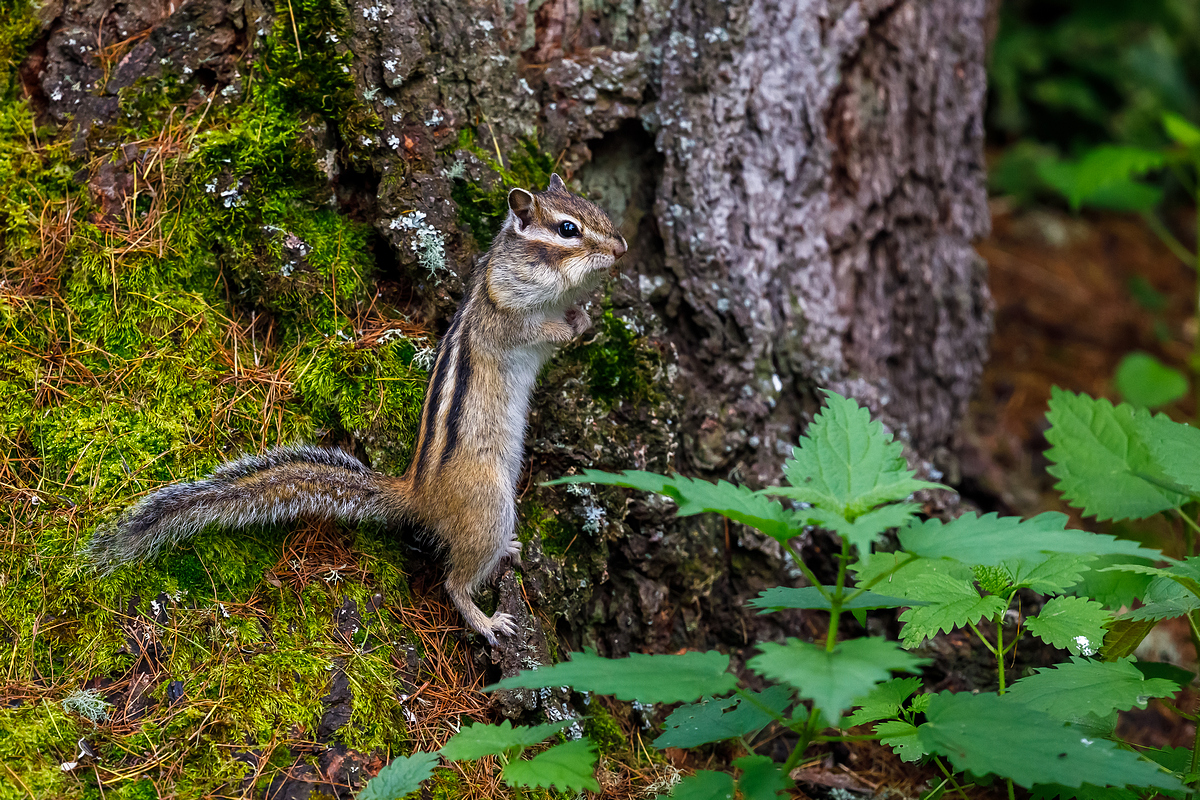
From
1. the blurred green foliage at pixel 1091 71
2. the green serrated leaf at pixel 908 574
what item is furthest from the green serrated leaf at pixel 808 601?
the blurred green foliage at pixel 1091 71

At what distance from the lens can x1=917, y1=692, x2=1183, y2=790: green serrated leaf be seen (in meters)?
1.99

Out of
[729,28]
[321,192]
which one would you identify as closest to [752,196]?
[729,28]

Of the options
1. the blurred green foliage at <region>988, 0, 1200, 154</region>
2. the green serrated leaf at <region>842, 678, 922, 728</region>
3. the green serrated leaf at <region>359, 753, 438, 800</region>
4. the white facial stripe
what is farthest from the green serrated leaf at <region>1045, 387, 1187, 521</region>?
the blurred green foliage at <region>988, 0, 1200, 154</region>

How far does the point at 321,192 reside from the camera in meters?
3.44

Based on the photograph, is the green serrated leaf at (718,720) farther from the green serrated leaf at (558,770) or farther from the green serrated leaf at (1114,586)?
the green serrated leaf at (1114,586)

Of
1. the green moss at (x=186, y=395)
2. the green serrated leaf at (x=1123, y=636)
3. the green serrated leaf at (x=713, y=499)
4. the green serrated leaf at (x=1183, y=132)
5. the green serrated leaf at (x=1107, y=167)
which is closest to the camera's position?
the green serrated leaf at (x=713, y=499)

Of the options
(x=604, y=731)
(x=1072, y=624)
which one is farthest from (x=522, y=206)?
(x=1072, y=624)

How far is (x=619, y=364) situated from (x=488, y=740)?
1678mm

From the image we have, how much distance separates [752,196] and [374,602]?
231 cm

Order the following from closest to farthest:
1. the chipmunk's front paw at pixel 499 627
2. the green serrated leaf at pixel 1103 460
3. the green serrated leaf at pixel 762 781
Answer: the green serrated leaf at pixel 762 781 < the chipmunk's front paw at pixel 499 627 < the green serrated leaf at pixel 1103 460

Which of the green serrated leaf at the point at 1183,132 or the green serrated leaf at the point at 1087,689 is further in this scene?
the green serrated leaf at the point at 1183,132

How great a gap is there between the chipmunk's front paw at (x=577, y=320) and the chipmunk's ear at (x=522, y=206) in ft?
1.45

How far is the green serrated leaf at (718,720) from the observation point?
8.08 feet

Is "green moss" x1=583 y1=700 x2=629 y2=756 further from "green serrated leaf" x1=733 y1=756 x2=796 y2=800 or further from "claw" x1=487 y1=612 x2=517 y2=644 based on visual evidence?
"green serrated leaf" x1=733 y1=756 x2=796 y2=800
